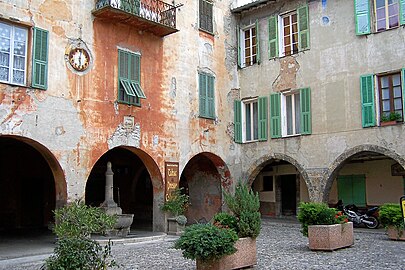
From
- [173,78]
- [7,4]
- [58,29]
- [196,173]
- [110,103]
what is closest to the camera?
[7,4]

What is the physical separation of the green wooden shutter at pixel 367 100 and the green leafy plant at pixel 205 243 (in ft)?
27.2

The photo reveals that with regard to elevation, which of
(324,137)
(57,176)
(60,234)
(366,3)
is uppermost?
(366,3)

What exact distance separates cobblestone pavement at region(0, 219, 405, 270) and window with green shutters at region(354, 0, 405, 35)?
21.2 ft

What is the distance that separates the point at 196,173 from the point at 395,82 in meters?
8.41

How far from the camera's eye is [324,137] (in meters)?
15.7

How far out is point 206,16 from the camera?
17.4m

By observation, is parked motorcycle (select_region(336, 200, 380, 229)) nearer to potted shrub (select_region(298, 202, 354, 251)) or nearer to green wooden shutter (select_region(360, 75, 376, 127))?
green wooden shutter (select_region(360, 75, 376, 127))

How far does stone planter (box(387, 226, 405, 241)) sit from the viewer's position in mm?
12427

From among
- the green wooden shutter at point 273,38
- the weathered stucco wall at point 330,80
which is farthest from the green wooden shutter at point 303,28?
the green wooden shutter at point 273,38

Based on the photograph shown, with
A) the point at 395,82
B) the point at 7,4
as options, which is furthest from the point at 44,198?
the point at 395,82

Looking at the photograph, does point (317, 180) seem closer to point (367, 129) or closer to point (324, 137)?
point (324, 137)

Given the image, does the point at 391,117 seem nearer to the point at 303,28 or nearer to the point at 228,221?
the point at 303,28

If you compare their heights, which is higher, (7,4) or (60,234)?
(7,4)

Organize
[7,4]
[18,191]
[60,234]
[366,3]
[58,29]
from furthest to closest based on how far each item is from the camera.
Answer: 1. [18,191]
2. [366,3]
3. [58,29]
4. [7,4]
5. [60,234]
